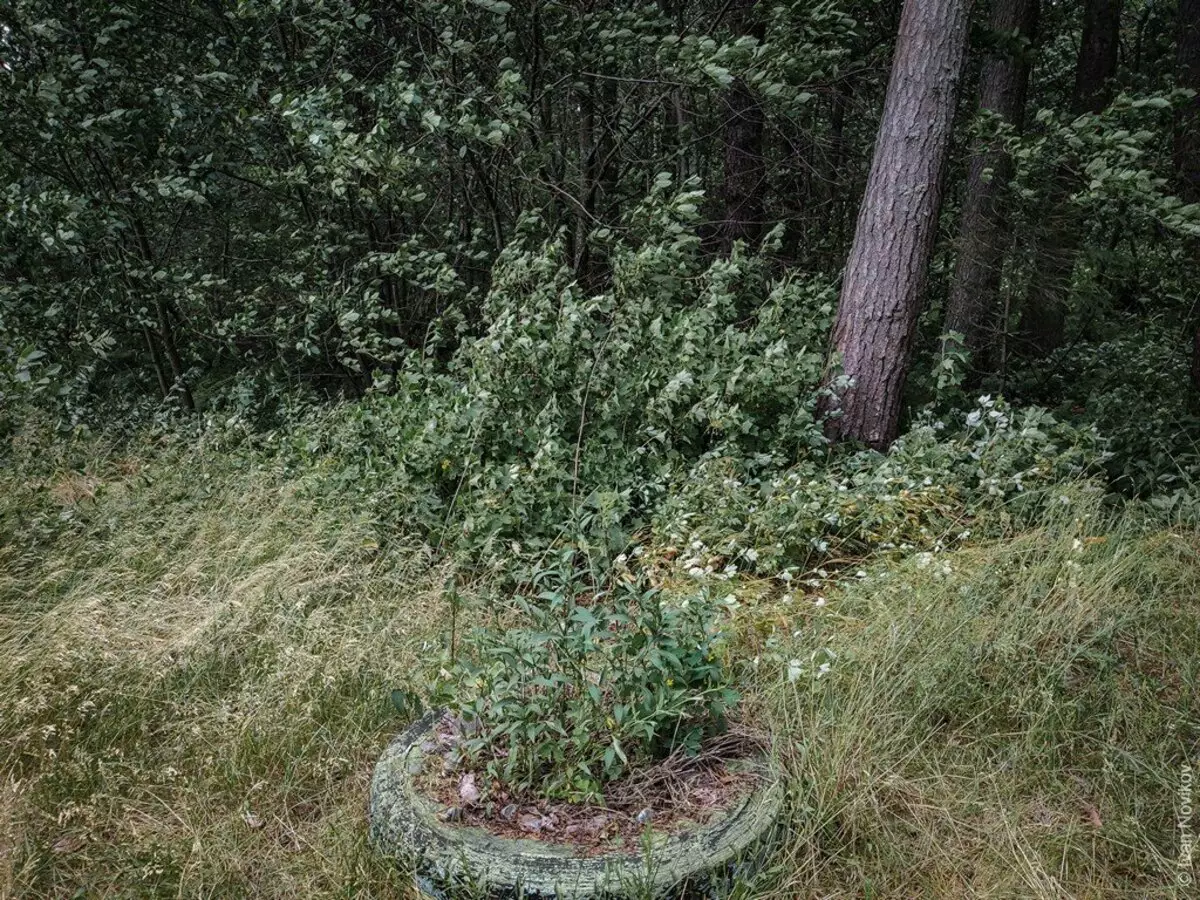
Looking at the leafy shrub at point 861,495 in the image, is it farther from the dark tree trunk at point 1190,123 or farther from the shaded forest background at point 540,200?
the dark tree trunk at point 1190,123

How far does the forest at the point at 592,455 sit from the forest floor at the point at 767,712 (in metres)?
0.02

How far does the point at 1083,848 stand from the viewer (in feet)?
7.51

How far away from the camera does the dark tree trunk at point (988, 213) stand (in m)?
6.84

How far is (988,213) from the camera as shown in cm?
712

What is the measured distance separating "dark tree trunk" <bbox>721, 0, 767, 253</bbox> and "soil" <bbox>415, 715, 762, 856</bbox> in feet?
16.7

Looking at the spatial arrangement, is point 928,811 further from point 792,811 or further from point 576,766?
point 576,766

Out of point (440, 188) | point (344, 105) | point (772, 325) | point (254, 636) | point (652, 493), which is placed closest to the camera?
point (254, 636)

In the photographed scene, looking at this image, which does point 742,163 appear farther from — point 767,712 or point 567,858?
point 567,858

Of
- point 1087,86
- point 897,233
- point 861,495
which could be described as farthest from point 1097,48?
point 861,495

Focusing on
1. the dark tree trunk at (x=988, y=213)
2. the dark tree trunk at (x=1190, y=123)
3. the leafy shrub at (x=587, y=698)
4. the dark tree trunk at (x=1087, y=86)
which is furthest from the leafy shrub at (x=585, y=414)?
the dark tree trunk at (x=1087, y=86)

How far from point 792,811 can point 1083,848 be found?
81 cm

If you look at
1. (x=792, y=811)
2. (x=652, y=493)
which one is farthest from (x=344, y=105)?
(x=792, y=811)

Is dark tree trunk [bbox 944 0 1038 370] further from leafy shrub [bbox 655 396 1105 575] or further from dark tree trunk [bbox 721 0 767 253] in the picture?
leafy shrub [bbox 655 396 1105 575]

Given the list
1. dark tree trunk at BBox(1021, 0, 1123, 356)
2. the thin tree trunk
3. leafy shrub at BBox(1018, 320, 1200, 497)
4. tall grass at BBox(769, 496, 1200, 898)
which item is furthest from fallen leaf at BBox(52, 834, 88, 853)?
dark tree trunk at BBox(1021, 0, 1123, 356)
